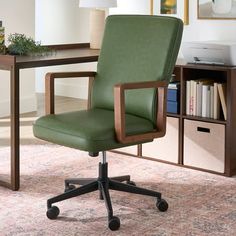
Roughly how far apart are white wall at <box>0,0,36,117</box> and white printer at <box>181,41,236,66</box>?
7.63ft

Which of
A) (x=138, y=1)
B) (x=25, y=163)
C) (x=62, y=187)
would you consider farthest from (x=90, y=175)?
(x=138, y=1)

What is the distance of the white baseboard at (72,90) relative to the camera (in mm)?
6254

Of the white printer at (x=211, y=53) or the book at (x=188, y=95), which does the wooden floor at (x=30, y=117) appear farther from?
the white printer at (x=211, y=53)

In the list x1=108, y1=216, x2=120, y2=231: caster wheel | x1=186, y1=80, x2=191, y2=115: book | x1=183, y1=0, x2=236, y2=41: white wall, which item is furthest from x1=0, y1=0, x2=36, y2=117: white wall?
x1=108, y1=216, x2=120, y2=231: caster wheel

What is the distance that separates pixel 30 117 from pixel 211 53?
7.70 ft

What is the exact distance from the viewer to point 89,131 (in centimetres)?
255

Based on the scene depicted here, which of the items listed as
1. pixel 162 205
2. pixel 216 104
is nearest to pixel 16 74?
pixel 162 205

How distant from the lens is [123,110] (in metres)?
2.56

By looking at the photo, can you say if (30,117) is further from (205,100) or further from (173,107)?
(205,100)

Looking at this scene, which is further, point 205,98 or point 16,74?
point 205,98

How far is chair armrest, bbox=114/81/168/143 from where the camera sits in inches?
100

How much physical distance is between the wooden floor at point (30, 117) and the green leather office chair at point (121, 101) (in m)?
1.48

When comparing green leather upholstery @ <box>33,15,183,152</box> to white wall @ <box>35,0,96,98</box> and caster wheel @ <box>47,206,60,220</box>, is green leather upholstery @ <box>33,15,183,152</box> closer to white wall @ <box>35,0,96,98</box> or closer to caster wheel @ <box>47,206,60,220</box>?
caster wheel @ <box>47,206,60,220</box>

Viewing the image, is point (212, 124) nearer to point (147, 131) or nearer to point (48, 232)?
point (147, 131)
